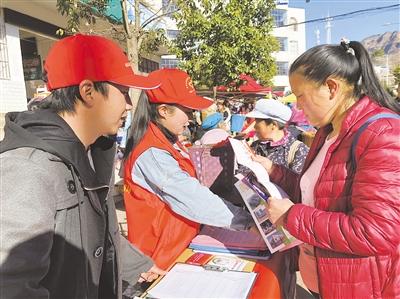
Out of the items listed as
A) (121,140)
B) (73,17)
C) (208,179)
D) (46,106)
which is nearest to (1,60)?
(73,17)

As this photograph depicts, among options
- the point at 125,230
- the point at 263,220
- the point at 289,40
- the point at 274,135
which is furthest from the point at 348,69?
the point at 289,40

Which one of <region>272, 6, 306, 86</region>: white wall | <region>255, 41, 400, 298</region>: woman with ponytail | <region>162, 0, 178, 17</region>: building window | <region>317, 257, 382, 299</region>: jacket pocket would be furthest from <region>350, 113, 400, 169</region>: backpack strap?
<region>272, 6, 306, 86</region>: white wall

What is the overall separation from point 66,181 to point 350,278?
1012 millimetres

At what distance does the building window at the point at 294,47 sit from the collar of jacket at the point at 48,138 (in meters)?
60.8

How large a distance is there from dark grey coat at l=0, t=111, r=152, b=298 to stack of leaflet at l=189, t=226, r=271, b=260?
2.06 feet

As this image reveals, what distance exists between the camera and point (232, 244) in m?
1.75

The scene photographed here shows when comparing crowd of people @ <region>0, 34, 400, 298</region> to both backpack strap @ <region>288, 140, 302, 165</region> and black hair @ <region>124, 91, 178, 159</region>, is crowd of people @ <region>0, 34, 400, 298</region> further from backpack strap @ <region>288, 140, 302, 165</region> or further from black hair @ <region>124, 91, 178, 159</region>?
backpack strap @ <region>288, 140, 302, 165</region>

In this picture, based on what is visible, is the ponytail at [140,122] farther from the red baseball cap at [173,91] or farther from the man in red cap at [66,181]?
the man in red cap at [66,181]

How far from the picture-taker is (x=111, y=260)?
1.26m

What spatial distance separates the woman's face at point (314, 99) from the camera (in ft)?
4.51

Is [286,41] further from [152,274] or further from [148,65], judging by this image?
[152,274]

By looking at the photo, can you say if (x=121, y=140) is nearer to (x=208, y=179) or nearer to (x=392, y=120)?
(x=208, y=179)

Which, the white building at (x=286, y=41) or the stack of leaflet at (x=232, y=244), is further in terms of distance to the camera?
the white building at (x=286, y=41)

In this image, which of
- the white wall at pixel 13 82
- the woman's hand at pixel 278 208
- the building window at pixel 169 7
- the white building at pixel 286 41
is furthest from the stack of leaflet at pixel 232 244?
the white building at pixel 286 41
